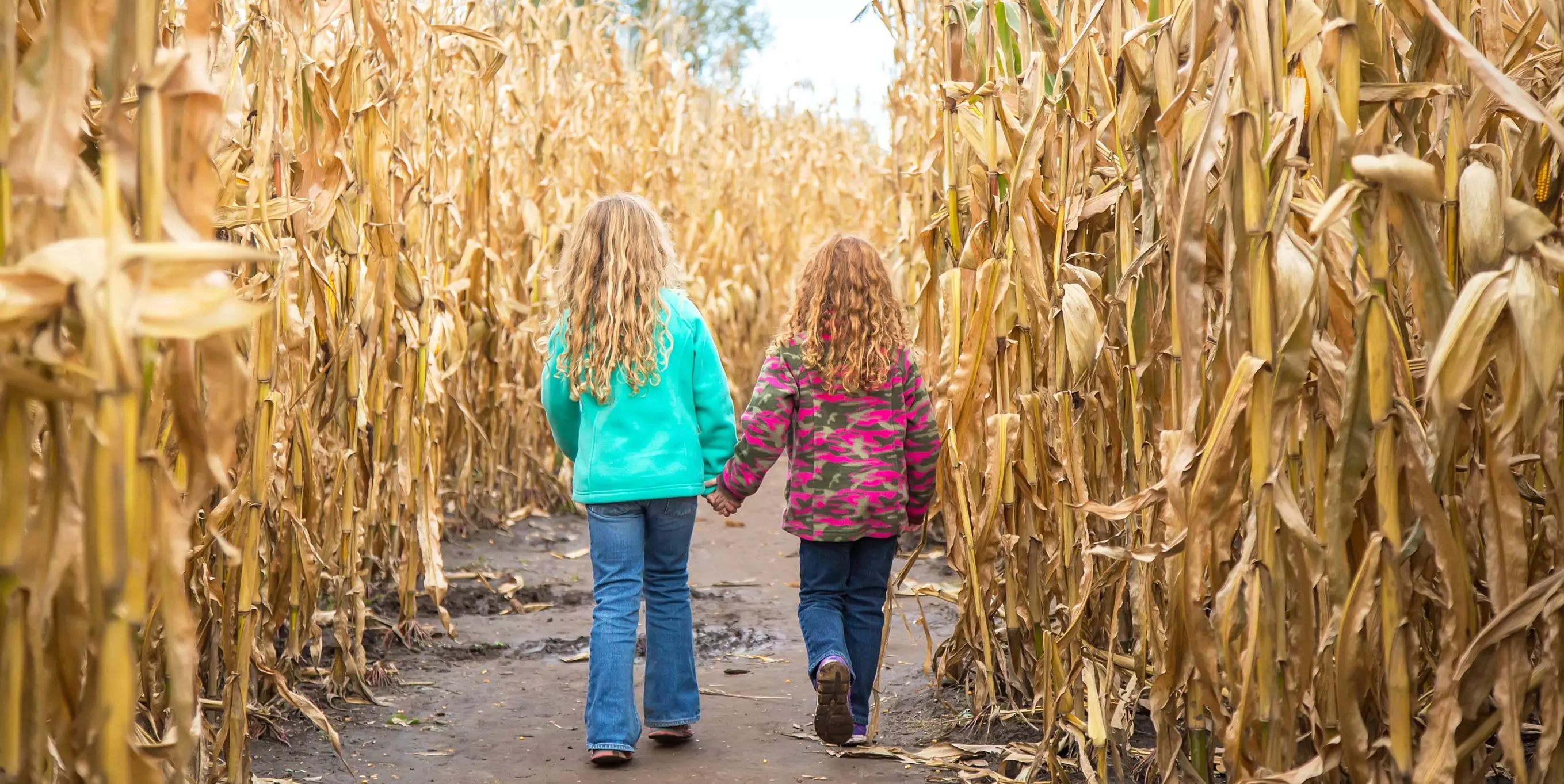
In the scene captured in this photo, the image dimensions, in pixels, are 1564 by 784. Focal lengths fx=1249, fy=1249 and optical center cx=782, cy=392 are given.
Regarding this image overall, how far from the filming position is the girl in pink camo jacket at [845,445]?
3.04 m

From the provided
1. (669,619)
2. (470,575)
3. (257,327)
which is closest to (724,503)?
(669,619)

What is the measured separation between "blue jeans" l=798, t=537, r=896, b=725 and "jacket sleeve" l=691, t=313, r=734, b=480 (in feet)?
1.04

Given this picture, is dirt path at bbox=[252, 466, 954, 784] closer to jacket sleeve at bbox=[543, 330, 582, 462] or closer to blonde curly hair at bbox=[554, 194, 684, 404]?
jacket sleeve at bbox=[543, 330, 582, 462]

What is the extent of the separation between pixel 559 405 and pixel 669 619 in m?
0.62

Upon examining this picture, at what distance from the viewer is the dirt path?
285 cm

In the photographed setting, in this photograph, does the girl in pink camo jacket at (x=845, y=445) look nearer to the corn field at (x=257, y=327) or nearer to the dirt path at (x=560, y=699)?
the dirt path at (x=560, y=699)

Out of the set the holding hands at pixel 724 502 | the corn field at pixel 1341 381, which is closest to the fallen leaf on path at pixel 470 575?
the holding hands at pixel 724 502

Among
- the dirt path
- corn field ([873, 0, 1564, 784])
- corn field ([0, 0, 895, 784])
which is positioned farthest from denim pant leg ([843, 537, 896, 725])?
corn field ([0, 0, 895, 784])

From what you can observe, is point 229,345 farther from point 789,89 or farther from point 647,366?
point 789,89

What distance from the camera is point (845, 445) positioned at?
3.06m

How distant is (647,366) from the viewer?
10.1 feet

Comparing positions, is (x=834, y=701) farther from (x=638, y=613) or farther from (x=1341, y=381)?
(x=1341, y=381)

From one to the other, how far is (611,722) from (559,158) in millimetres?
3853

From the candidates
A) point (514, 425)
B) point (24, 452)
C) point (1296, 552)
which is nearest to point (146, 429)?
point (24, 452)
